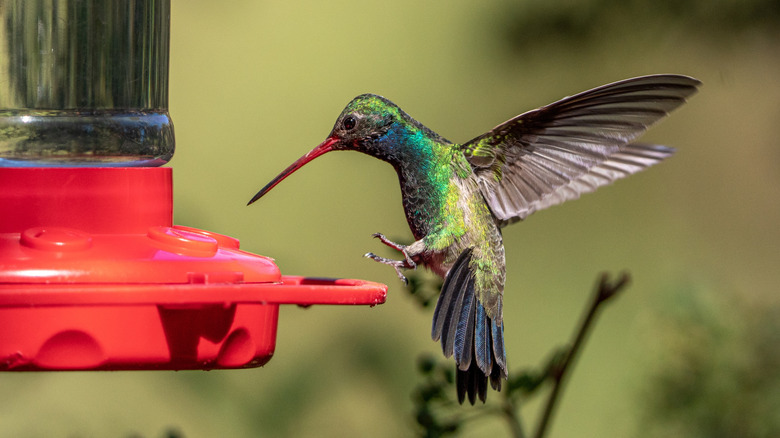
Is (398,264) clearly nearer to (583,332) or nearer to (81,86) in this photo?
(583,332)

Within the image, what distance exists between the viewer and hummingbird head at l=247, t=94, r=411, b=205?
3.06m

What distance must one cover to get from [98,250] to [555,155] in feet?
5.35

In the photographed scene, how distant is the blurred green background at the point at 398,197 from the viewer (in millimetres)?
4895

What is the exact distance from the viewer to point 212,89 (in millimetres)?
6531

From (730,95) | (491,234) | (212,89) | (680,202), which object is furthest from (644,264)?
(491,234)

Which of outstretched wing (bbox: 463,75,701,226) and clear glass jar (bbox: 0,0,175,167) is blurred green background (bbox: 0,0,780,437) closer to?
outstretched wing (bbox: 463,75,701,226)

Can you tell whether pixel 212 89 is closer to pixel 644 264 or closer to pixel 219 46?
pixel 219 46

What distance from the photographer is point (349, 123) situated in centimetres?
307

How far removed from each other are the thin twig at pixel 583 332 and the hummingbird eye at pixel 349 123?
0.90m

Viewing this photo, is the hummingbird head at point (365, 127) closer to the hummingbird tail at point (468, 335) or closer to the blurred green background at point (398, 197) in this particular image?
the hummingbird tail at point (468, 335)

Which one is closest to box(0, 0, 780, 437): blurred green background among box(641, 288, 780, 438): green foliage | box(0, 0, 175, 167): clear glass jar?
box(641, 288, 780, 438): green foliage

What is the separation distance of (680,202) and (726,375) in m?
3.75

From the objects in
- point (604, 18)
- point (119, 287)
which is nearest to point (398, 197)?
point (604, 18)

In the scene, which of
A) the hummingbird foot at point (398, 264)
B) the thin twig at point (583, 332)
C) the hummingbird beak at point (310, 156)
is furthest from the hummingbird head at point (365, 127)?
the thin twig at point (583, 332)
